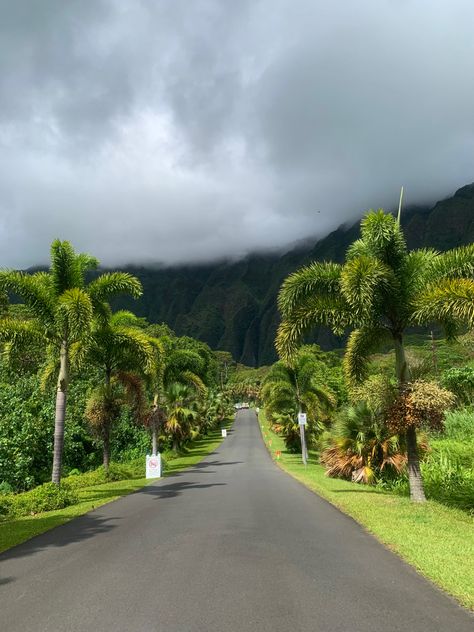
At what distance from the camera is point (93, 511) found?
12570mm

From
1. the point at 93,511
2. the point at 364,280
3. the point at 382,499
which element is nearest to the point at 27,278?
the point at 93,511

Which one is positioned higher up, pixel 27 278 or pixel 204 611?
pixel 27 278

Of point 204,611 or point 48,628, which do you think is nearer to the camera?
point 48,628

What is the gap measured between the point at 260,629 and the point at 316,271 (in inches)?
406

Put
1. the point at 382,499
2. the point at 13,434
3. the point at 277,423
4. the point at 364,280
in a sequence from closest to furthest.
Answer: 1. the point at 364,280
2. the point at 382,499
3. the point at 13,434
4. the point at 277,423

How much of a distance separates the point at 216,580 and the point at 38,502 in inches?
359

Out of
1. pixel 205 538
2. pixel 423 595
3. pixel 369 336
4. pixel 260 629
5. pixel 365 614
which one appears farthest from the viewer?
pixel 369 336

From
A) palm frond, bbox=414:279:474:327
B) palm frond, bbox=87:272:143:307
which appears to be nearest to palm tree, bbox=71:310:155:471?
palm frond, bbox=87:272:143:307

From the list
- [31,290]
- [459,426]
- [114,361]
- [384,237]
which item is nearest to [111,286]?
[31,290]

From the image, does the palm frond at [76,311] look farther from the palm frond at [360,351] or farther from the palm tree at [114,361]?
the palm frond at [360,351]

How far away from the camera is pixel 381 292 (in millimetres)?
Answer: 13242

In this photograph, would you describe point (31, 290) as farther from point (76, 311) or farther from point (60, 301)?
point (76, 311)

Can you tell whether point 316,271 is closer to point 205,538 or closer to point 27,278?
point 205,538

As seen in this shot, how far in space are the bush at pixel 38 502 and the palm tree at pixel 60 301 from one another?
1.53 meters
